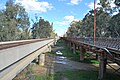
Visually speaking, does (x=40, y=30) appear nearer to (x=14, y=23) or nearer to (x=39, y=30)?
(x=39, y=30)

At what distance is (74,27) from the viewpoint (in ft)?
518

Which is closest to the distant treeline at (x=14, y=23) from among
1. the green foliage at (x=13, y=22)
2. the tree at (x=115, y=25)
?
the green foliage at (x=13, y=22)

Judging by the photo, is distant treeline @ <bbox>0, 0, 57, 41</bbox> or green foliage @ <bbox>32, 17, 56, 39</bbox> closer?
distant treeline @ <bbox>0, 0, 57, 41</bbox>

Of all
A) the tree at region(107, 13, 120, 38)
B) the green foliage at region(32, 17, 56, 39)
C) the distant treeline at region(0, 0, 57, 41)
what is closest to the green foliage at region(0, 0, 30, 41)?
the distant treeline at region(0, 0, 57, 41)

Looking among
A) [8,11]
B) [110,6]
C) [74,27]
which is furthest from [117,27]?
[74,27]

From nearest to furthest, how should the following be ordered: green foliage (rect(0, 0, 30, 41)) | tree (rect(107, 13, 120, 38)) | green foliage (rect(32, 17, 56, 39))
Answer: tree (rect(107, 13, 120, 38)) → green foliage (rect(0, 0, 30, 41)) → green foliage (rect(32, 17, 56, 39))

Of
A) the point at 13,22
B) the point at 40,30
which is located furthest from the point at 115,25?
the point at 40,30

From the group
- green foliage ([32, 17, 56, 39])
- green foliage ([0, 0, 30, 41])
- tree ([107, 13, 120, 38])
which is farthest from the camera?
green foliage ([32, 17, 56, 39])

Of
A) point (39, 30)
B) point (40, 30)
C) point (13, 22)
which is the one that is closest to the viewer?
point (13, 22)

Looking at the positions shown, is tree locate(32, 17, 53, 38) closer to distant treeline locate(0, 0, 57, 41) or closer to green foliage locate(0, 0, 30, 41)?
distant treeline locate(0, 0, 57, 41)

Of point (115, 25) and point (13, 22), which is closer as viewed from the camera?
point (115, 25)

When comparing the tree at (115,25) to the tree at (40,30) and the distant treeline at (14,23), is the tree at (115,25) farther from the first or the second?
the tree at (40,30)

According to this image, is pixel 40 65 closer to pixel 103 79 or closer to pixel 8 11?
pixel 103 79

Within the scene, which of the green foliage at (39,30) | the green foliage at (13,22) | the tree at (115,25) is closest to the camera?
the tree at (115,25)
